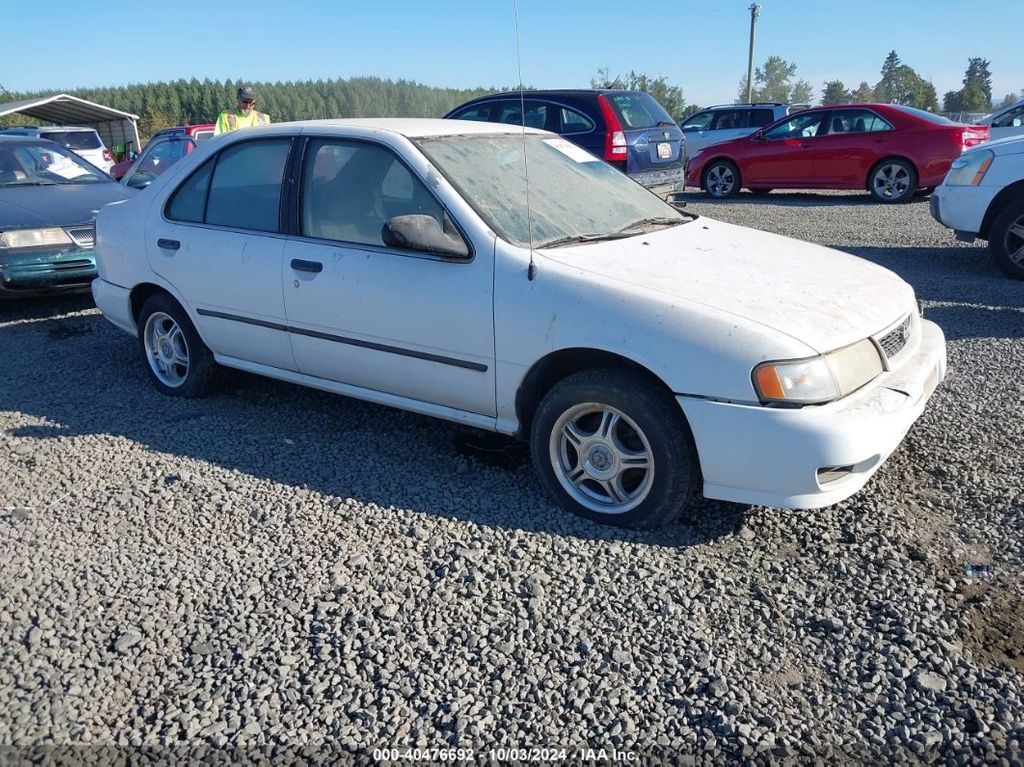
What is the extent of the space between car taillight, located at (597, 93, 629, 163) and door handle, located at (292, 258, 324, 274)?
7.23 meters

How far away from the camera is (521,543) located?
334 cm

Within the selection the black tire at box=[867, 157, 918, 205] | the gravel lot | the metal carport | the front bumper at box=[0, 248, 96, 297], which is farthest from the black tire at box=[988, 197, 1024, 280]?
the metal carport

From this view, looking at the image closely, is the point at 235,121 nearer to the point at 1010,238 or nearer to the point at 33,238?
the point at 33,238

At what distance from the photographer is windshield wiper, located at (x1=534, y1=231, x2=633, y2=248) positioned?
3.71m

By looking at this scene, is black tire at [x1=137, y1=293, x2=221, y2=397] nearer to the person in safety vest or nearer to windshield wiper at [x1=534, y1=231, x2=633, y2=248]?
windshield wiper at [x1=534, y1=231, x2=633, y2=248]

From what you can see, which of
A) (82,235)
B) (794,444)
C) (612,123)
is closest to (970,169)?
(612,123)

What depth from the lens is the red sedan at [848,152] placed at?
42.7 ft

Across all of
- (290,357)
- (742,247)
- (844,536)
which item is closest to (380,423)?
(290,357)

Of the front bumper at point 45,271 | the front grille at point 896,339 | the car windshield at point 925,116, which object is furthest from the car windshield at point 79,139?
the front grille at point 896,339

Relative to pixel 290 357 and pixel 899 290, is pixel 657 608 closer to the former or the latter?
pixel 899 290

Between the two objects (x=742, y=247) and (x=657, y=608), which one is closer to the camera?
(x=657, y=608)

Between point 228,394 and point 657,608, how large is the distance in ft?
10.7

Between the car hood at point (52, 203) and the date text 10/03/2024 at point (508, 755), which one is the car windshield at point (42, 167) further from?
the date text 10/03/2024 at point (508, 755)

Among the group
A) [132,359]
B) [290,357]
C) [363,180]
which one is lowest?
[132,359]
